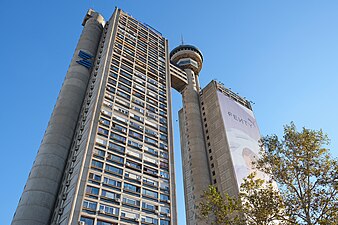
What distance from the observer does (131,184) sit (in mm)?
41406

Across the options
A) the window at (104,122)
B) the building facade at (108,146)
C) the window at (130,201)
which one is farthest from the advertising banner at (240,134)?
the window at (104,122)

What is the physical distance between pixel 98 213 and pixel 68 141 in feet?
65.7

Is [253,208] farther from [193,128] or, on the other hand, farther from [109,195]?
[193,128]

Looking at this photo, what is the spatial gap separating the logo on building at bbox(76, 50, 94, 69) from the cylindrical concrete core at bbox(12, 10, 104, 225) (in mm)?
233

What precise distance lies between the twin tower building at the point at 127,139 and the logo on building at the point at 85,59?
26cm

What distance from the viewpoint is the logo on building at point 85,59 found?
62.0 metres

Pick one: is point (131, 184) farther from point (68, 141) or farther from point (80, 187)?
point (68, 141)

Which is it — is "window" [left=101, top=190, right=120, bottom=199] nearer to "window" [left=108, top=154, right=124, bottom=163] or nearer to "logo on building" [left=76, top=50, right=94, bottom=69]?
"window" [left=108, top=154, right=124, bottom=163]

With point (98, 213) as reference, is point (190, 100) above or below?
above

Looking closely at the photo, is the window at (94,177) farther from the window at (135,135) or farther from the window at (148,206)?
the window at (135,135)

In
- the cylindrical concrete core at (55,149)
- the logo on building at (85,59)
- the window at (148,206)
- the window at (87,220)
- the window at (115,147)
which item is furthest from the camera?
the logo on building at (85,59)

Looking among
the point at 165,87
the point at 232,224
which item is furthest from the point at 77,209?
the point at 165,87

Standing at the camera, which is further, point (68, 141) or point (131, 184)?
point (68, 141)

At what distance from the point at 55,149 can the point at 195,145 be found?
121 ft
